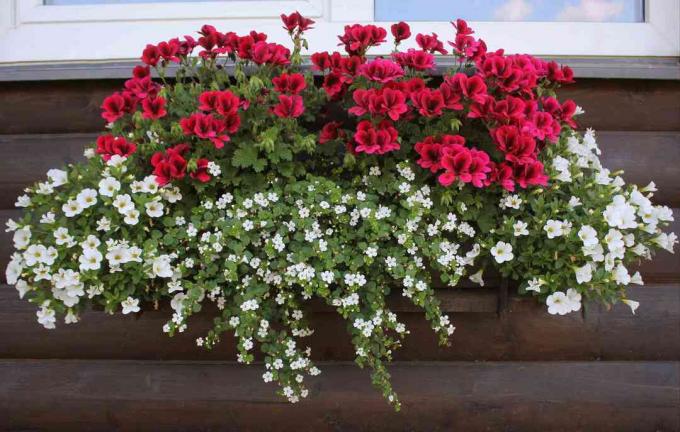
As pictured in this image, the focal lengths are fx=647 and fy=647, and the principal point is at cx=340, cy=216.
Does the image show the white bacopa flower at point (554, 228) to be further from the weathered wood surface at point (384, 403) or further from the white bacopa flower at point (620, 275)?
the weathered wood surface at point (384, 403)

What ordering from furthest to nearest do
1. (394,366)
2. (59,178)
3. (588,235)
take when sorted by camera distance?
(394,366), (59,178), (588,235)

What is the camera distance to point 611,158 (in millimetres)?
1843

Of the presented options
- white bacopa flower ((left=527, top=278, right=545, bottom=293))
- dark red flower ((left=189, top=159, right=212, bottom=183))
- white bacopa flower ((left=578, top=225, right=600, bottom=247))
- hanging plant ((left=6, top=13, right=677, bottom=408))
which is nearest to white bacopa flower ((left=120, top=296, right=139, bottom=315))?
hanging plant ((left=6, top=13, right=677, bottom=408))

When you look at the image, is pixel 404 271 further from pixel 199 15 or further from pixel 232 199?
pixel 199 15

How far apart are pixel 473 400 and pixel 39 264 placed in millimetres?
1153

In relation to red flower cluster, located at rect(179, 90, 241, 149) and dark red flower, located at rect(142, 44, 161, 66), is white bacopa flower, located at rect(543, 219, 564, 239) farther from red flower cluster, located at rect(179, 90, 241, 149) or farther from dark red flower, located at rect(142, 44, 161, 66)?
dark red flower, located at rect(142, 44, 161, 66)

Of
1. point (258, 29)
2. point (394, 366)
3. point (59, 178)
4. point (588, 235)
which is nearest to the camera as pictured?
point (588, 235)

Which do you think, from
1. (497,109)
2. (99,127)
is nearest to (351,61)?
(497,109)

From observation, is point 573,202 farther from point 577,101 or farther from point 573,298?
point 577,101

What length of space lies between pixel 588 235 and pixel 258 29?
45.0 inches

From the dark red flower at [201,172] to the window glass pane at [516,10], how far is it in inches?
34.6

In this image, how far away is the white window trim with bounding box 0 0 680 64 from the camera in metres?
1.94

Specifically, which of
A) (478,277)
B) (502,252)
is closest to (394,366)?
(478,277)

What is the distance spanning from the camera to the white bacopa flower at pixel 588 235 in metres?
1.36
